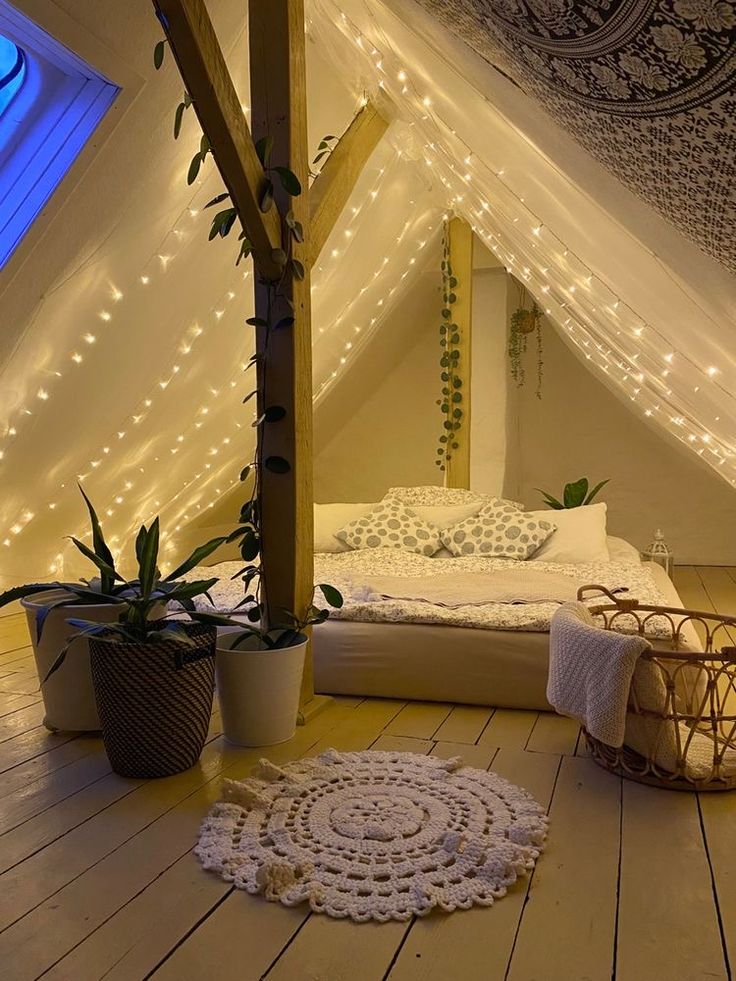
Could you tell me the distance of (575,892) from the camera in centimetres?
161

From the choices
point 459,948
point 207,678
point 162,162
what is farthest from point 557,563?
point 459,948

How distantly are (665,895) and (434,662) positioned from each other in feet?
4.17

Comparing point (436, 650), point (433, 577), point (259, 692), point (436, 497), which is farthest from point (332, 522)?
point (259, 692)

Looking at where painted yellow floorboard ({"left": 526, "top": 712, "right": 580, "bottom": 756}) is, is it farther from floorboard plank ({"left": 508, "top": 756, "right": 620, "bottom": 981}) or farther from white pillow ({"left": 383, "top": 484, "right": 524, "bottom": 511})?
white pillow ({"left": 383, "top": 484, "right": 524, "bottom": 511})

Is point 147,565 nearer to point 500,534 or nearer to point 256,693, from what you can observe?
point 256,693

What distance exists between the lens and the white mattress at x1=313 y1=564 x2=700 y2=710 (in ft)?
8.97

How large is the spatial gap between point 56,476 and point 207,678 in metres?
2.15

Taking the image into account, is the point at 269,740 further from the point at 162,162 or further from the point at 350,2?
the point at 350,2

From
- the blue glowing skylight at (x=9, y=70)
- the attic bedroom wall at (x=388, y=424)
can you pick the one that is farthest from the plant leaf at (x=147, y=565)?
the attic bedroom wall at (x=388, y=424)

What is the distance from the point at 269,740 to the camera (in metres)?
2.42

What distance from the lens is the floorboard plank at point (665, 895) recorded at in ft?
4.56

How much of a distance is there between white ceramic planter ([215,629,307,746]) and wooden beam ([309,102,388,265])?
130 centimetres

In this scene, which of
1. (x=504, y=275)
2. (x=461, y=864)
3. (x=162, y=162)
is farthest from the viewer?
(x=504, y=275)

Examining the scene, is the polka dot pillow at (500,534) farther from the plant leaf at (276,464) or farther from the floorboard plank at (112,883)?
the floorboard plank at (112,883)
